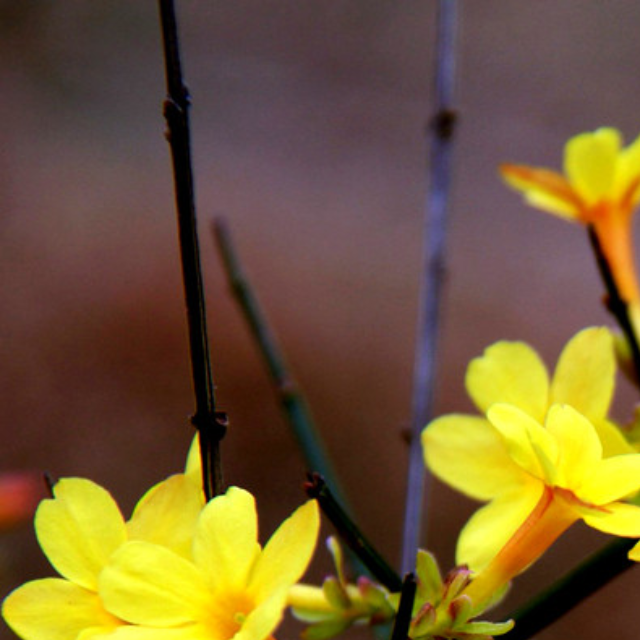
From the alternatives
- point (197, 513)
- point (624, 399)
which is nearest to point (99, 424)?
point (624, 399)

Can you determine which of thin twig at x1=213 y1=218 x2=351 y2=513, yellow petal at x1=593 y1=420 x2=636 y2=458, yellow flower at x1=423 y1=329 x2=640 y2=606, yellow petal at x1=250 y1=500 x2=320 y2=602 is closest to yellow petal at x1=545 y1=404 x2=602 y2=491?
yellow flower at x1=423 y1=329 x2=640 y2=606

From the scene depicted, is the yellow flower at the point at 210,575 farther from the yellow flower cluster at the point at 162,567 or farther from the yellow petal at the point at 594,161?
the yellow petal at the point at 594,161

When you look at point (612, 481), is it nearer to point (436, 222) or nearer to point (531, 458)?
point (531, 458)

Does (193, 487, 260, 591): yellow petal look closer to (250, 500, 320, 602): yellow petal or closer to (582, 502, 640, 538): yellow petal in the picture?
(250, 500, 320, 602): yellow petal

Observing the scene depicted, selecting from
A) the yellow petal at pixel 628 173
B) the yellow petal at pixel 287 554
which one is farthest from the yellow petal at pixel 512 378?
the yellow petal at pixel 628 173

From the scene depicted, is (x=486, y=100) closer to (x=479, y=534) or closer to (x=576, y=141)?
(x=576, y=141)
